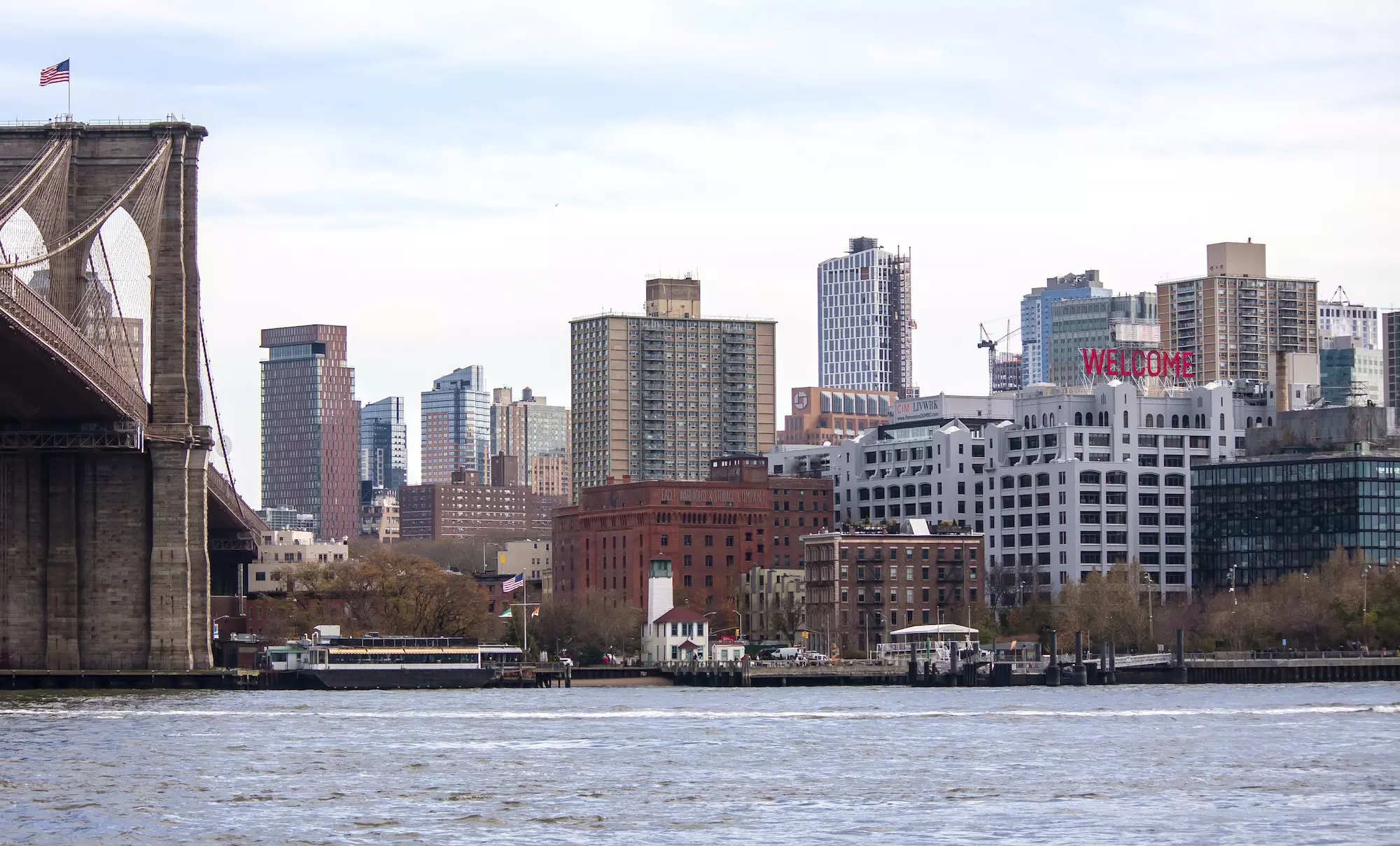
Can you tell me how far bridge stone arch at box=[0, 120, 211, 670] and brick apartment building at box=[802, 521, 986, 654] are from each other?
53.0 metres

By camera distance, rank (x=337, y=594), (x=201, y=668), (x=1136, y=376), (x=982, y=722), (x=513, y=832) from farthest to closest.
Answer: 1. (x=1136, y=376)
2. (x=337, y=594)
3. (x=201, y=668)
4. (x=982, y=722)
5. (x=513, y=832)

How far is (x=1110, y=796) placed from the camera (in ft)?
185

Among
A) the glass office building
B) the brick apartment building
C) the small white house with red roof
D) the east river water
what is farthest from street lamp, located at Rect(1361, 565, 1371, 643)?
the east river water

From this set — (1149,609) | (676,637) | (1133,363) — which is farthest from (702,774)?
(1133,363)

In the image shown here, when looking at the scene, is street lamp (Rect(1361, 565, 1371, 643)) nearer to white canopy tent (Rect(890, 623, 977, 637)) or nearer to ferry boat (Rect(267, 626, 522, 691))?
white canopy tent (Rect(890, 623, 977, 637))

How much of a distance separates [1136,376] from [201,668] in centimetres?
8443

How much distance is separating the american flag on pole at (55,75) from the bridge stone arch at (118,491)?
534 centimetres

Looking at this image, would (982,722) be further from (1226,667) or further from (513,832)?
(1226,667)

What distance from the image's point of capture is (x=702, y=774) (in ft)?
206

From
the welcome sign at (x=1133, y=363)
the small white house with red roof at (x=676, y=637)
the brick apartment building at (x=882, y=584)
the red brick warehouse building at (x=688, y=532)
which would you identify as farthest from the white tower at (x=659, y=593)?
the welcome sign at (x=1133, y=363)

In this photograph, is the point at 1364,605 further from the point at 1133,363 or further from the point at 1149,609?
the point at 1133,363

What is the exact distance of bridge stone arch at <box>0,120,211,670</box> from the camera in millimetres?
114188

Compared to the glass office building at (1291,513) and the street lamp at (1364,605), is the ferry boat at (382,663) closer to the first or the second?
the street lamp at (1364,605)

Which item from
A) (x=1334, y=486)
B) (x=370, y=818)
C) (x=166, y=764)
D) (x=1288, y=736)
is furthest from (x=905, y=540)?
(x=370, y=818)
